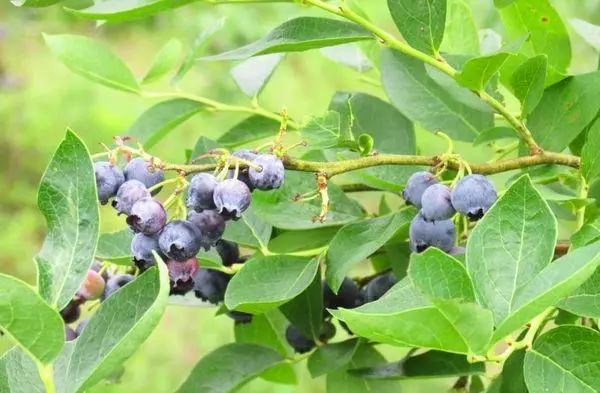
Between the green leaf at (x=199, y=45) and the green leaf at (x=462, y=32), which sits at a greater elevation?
the green leaf at (x=462, y=32)

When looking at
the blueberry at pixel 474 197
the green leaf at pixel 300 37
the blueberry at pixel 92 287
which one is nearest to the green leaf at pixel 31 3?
the green leaf at pixel 300 37

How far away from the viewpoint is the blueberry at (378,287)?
823mm

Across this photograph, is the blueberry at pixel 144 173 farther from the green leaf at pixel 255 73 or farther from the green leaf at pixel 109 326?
the green leaf at pixel 255 73

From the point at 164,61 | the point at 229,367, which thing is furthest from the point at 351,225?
the point at 164,61

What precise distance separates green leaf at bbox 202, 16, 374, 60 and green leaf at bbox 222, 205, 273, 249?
152 millimetres

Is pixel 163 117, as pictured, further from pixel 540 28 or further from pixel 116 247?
pixel 540 28

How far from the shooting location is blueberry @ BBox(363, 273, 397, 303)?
823 millimetres

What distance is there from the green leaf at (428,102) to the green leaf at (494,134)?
0.06 m

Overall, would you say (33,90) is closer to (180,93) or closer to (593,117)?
(180,93)

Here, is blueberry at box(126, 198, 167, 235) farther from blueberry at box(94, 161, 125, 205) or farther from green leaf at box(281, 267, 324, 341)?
green leaf at box(281, 267, 324, 341)

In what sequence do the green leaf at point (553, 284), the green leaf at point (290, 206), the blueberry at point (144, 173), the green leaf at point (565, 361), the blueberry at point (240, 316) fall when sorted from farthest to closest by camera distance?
the blueberry at point (240, 316) < the green leaf at point (290, 206) < the blueberry at point (144, 173) < the green leaf at point (565, 361) < the green leaf at point (553, 284)

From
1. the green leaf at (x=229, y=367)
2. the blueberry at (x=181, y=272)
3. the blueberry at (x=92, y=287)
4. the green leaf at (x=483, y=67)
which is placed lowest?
the green leaf at (x=229, y=367)

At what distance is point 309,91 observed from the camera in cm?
508

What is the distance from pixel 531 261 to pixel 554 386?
84mm
